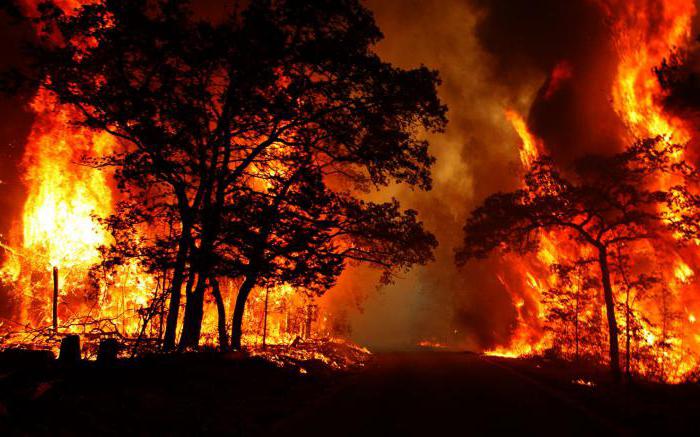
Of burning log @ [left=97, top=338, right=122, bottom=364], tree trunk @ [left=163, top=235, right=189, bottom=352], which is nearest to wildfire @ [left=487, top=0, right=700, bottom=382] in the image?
tree trunk @ [left=163, top=235, right=189, bottom=352]

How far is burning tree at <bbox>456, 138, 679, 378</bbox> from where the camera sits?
17531 millimetres

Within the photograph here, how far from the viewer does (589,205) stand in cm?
1898

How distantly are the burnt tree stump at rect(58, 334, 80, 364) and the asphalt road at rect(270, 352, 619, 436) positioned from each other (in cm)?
392

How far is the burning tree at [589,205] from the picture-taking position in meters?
17.5

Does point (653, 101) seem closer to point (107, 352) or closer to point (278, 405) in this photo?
point (278, 405)

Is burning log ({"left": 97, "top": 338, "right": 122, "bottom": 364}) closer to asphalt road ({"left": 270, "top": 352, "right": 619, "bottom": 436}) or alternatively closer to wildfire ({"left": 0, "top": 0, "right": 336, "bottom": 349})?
asphalt road ({"left": 270, "top": 352, "right": 619, "bottom": 436})

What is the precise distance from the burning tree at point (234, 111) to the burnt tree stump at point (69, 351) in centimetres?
478

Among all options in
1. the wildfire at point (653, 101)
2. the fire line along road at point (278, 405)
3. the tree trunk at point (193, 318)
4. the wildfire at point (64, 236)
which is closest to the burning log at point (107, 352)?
the fire line along road at point (278, 405)

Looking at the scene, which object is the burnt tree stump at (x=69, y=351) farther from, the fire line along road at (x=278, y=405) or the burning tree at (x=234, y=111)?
the burning tree at (x=234, y=111)

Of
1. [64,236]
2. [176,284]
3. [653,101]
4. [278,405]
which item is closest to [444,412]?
[278,405]

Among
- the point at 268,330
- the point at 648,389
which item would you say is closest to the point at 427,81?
the point at 648,389

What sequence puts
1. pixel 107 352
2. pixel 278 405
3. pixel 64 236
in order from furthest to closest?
pixel 64 236, pixel 278 405, pixel 107 352

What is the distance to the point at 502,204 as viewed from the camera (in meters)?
20.7

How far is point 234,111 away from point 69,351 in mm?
7969
